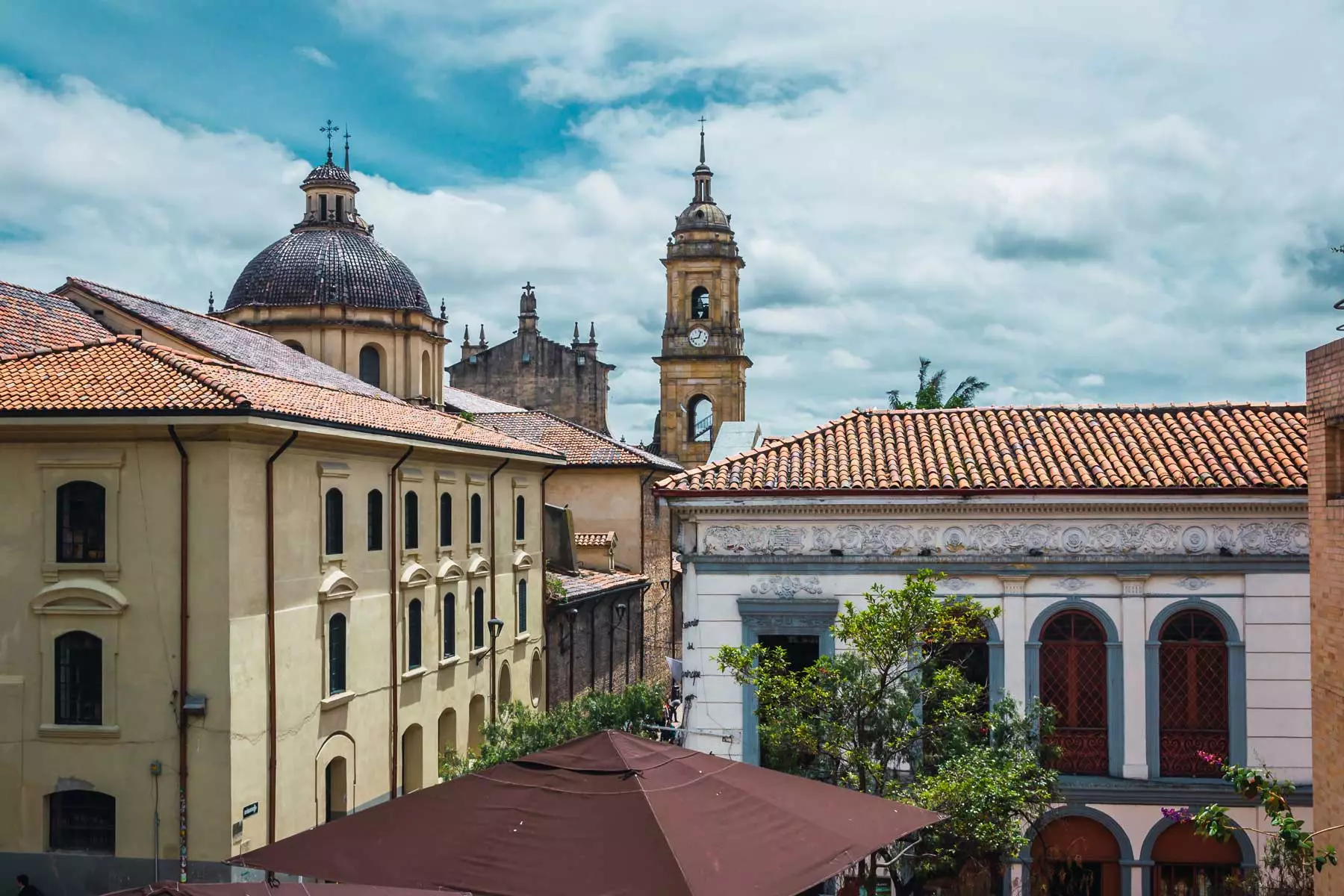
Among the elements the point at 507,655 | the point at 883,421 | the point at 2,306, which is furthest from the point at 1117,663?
the point at 2,306

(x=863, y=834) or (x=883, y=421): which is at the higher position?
(x=883, y=421)

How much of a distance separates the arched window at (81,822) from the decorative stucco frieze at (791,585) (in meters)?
9.17

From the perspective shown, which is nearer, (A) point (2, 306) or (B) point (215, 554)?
(B) point (215, 554)

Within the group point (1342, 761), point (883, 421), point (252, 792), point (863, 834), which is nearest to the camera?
point (863, 834)

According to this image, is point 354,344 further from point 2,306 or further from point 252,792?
point 252,792

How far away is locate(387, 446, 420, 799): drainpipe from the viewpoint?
21750mm

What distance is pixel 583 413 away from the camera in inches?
2136

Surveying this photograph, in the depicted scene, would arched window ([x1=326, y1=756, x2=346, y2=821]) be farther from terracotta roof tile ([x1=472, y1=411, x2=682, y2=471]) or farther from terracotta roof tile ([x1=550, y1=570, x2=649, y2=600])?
terracotta roof tile ([x1=472, y1=411, x2=682, y2=471])

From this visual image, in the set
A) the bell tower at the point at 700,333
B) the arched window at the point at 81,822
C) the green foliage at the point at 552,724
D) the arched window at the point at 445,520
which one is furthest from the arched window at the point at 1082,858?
the bell tower at the point at 700,333

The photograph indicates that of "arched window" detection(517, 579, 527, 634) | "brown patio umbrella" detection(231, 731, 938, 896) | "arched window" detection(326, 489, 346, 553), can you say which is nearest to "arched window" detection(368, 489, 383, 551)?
"arched window" detection(326, 489, 346, 553)

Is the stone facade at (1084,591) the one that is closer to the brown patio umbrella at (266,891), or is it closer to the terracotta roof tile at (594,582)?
the brown patio umbrella at (266,891)

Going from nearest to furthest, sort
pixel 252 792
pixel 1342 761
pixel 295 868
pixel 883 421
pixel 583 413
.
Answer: pixel 295 868 → pixel 1342 761 → pixel 252 792 → pixel 883 421 → pixel 583 413

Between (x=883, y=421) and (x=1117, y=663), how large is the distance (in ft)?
16.6

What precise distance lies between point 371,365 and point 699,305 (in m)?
21.1
